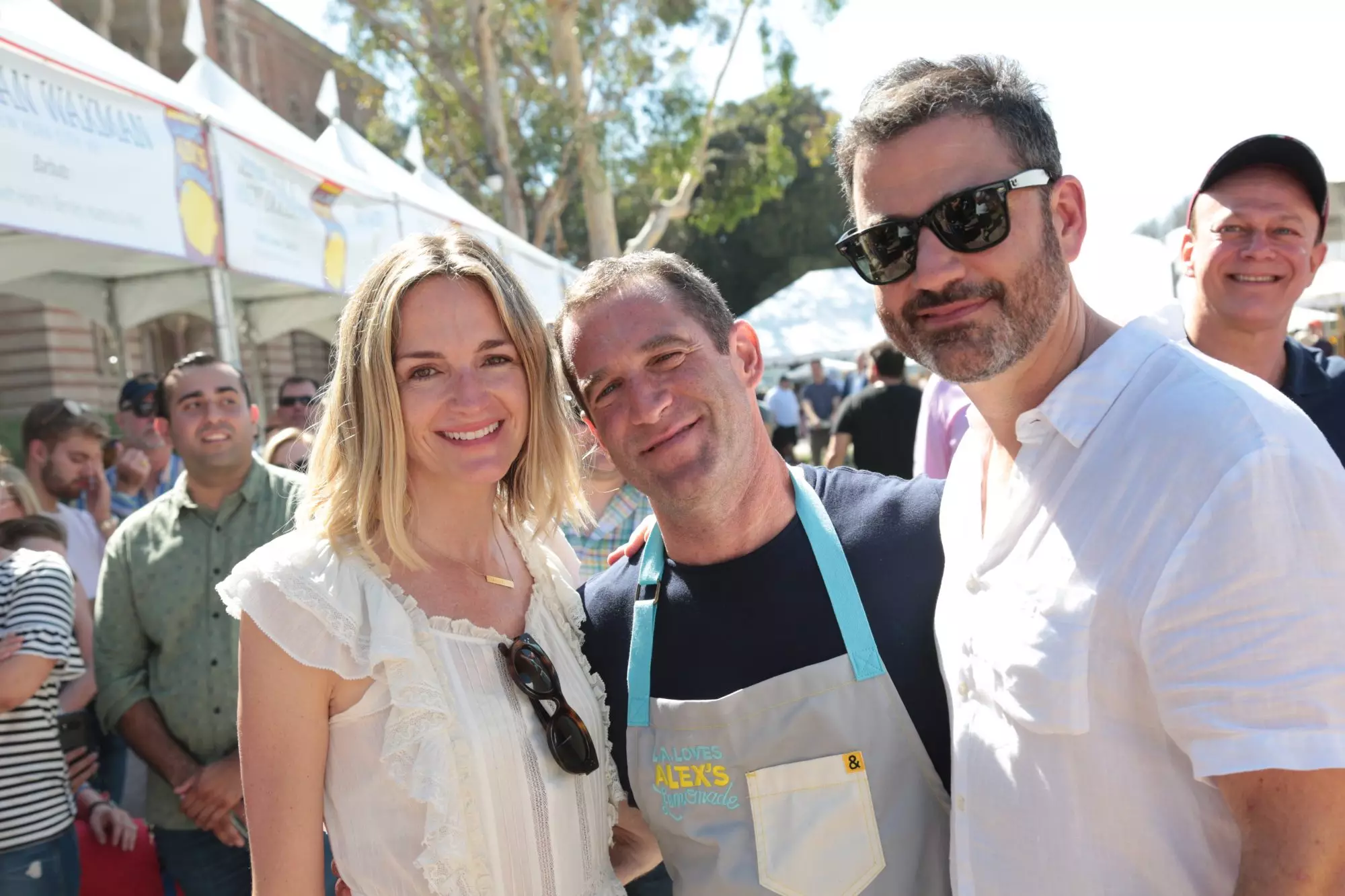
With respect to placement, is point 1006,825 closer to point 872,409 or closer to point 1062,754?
point 1062,754

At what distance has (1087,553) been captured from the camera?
49.8 inches

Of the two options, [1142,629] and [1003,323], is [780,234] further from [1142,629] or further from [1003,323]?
[1142,629]

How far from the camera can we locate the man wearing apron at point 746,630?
1.66m

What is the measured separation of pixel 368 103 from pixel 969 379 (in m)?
17.6

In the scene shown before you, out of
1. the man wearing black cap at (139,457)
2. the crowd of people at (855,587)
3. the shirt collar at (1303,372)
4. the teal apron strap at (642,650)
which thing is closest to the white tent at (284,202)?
the man wearing black cap at (139,457)

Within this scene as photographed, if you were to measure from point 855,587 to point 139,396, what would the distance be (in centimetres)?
503

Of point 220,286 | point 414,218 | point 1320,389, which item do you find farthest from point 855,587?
point 414,218

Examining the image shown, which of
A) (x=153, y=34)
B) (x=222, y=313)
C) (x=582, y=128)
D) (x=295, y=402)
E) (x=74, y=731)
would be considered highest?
(x=153, y=34)

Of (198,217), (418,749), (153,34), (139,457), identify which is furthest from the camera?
(153,34)

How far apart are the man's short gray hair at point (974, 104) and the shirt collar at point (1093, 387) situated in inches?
10.6

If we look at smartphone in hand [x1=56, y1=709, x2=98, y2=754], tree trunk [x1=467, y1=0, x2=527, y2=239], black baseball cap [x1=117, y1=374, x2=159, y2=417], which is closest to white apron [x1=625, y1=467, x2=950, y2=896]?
smartphone in hand [x1=56, y1=709, x2=98, y2=754]

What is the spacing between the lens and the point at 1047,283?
143 centimetres

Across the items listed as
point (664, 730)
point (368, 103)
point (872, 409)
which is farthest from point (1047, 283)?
point (368, 103)

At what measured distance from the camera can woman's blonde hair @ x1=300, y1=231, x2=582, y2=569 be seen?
6.04ft
